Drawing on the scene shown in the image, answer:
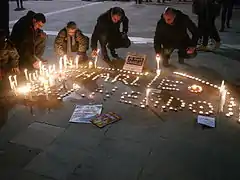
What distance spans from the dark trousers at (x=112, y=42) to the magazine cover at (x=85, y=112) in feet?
8.20

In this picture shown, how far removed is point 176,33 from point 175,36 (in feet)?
0.24

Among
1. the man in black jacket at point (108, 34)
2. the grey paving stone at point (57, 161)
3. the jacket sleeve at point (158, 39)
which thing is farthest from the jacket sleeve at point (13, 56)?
the jacket sleeve at point (158, 39)

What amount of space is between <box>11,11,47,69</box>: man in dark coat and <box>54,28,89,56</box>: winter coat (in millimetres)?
341

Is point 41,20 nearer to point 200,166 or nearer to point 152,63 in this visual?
point 152,63

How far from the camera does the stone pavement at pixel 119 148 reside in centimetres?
331

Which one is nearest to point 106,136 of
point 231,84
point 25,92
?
point 25,92

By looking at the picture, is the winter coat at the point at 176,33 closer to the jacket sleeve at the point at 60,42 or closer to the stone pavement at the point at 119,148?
the jacket sleeve at the point at 60,42

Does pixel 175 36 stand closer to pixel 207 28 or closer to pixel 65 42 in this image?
pixel 207 28

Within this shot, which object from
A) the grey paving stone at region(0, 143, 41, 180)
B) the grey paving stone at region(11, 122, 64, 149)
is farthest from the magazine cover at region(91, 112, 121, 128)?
the grey paving stone at region(0, 143, 41, 180)

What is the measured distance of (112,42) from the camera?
23.6 feet

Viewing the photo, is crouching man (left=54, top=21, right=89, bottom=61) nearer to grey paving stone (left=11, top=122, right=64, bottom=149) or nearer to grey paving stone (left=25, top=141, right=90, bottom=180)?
grey paving stone (left=11, top=122, right=64, bottom=149)

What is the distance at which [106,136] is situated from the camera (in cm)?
400

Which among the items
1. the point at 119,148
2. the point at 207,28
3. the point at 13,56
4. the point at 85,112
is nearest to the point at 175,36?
the point at 207,28

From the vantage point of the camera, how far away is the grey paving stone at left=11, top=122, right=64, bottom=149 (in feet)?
12.7
